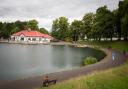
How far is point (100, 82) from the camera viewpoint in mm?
19562

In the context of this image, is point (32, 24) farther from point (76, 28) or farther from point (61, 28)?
point (76, 28)

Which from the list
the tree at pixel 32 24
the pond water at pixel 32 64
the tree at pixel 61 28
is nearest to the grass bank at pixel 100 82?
the pond water at pixel 32 64

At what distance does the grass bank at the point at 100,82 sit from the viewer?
58.0 ft

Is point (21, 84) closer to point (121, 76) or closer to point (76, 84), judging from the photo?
point (76, 84)

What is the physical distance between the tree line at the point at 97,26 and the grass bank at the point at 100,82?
4313 cm

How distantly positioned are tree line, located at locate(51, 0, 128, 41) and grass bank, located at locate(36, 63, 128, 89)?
43126 mm

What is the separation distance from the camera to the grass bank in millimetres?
17680

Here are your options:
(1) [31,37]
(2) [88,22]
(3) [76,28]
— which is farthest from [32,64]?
(3) [76,28]

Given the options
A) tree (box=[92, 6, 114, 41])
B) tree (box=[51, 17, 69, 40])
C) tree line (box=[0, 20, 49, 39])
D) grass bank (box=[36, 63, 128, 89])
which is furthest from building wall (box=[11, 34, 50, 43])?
Answer: grass bank (box=[36, 63, 128, 89])

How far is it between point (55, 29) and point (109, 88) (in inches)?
4560

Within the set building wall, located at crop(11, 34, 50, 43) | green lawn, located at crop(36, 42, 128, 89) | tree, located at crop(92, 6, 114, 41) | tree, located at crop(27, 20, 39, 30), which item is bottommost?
green lawn, located at crop(36, 42, 128, 89)

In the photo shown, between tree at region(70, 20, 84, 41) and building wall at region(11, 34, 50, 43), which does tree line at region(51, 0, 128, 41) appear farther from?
building wall at region(11, 34, 50, 43)

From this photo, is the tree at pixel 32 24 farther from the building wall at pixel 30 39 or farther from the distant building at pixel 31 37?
the distant building at pixel 31 37

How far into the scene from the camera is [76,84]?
1773 cm
